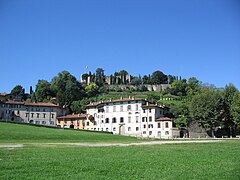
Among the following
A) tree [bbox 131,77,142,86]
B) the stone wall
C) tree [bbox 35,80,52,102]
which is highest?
tree [bbox 131,77,142,86]

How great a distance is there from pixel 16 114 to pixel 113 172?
95.1 meters

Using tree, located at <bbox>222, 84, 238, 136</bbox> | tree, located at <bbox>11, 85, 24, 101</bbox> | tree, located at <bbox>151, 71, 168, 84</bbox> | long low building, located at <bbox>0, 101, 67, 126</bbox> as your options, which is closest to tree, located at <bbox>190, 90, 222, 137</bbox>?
tree, located at <bbox>222, 84, 238, 136</bbox>

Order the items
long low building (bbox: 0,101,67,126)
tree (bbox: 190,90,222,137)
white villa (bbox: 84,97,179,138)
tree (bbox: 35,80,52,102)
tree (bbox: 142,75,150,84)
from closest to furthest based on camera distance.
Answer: tree (bbox: 190,90,222,137), white villa (bbox: 84,97,179,138), long low building (bbox: 0,101,67,126), tree (bbox: 35,80,52,102), tree (bbox: 142,75,150,84)

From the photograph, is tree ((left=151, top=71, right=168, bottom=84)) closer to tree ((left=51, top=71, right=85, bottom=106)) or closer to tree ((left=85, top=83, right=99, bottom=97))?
tree ((left=85, top=83, right=99, bottom=97))

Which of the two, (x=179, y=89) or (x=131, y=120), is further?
(x=179, y=89)

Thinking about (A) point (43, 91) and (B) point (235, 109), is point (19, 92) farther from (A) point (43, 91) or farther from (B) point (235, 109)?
(B) point (235, 109)

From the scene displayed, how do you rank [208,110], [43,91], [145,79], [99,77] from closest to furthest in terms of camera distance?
[208,110]
[43,91]
[99,77]
[145,79]

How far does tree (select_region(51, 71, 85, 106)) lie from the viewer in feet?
387

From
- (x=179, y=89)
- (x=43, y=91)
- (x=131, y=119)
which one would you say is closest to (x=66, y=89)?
(x=43, y=91)

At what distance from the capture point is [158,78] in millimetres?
181625

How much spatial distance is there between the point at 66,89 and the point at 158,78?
77964 millimetres

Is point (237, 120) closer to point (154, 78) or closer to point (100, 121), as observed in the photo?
point (100, 121)

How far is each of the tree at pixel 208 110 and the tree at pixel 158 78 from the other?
360 feet

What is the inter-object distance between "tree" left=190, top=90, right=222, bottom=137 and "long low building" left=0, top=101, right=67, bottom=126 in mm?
54227
